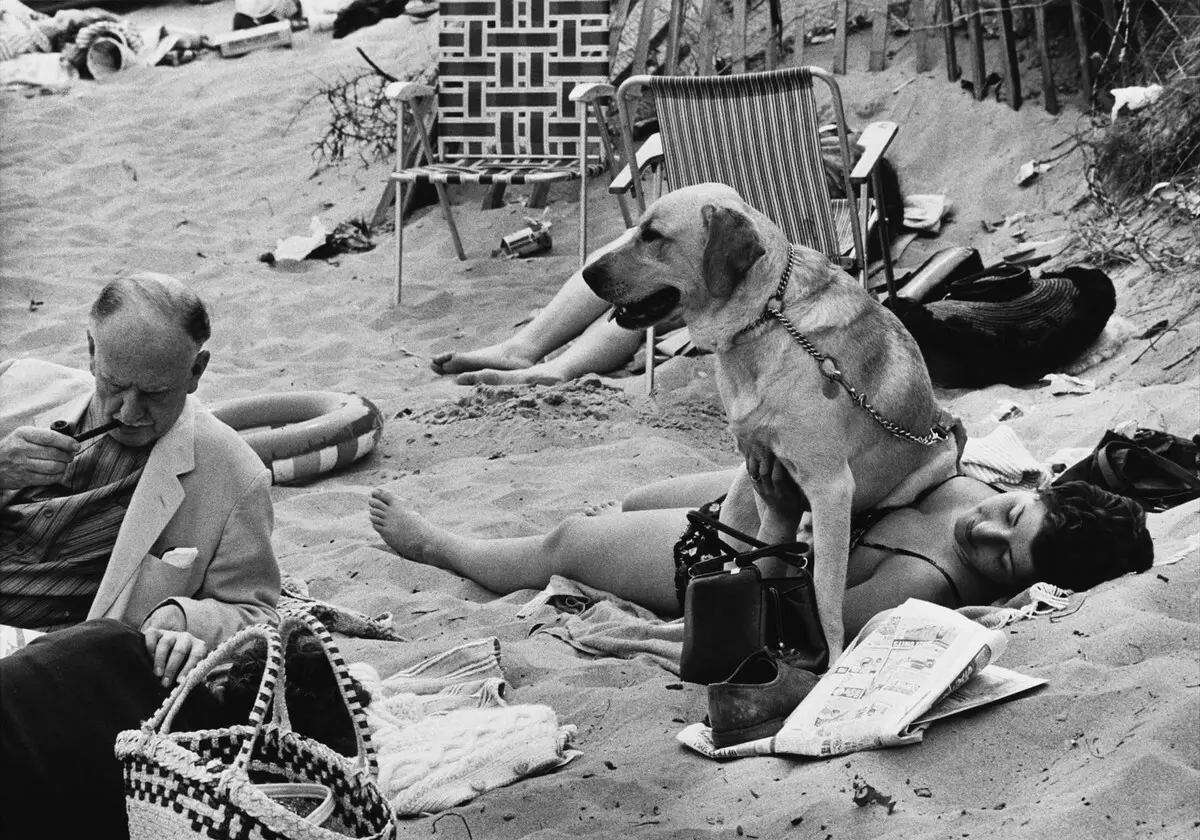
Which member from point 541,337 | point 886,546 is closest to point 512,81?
point 541,337

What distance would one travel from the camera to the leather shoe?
110 inches

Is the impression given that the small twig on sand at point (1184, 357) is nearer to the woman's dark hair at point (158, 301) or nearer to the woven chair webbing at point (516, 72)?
the woman's dark hair at point (158, 301)

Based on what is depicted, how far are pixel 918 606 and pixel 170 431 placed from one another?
5.33ft

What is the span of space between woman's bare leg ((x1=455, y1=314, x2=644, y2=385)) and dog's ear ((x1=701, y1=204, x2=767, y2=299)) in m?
2.86

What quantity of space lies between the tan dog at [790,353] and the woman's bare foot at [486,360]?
10.0 feet

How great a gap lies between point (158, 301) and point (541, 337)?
13.0ft

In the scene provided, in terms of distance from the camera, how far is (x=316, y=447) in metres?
5.28

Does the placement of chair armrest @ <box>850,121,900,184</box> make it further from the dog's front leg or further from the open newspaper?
the open newspaper

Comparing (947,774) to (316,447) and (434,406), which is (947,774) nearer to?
(316,447)

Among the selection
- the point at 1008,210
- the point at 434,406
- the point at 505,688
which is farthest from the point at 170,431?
the point at 1008,210

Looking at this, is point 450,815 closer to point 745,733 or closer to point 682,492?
point 745,733

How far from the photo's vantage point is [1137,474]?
394cm

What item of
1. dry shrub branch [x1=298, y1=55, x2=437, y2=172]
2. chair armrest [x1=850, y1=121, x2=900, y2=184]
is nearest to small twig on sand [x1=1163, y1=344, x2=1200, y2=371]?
chair armrest [x1=850, y1=121, x2=900, y2=184]

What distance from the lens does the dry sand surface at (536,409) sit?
8.34ft
